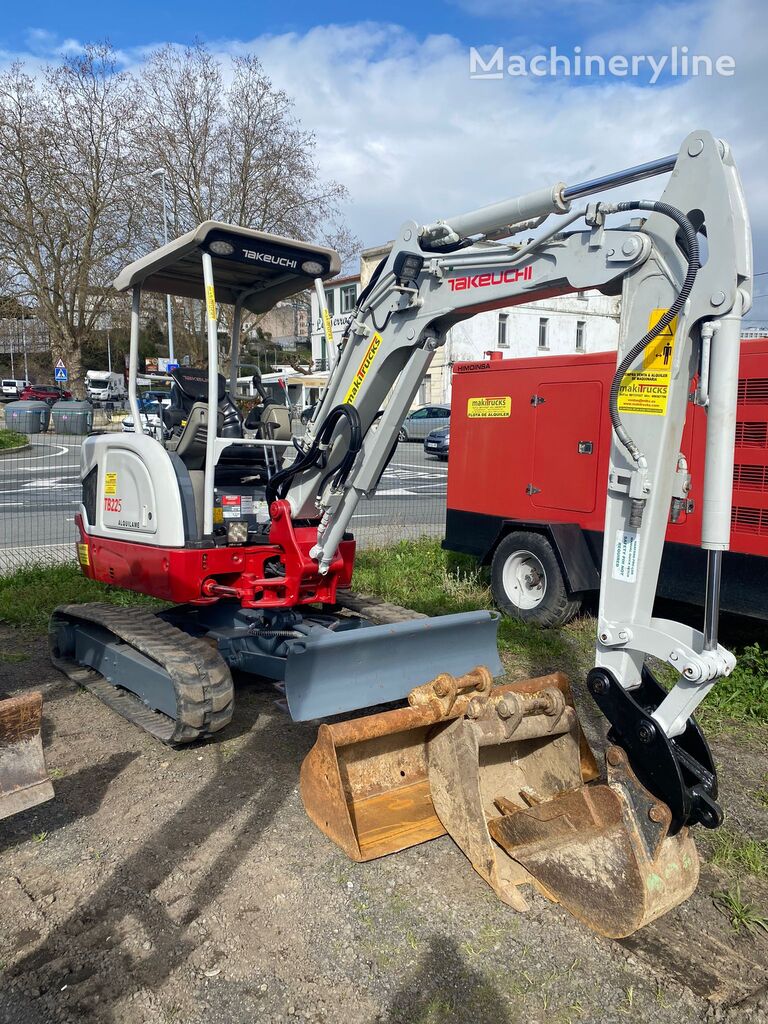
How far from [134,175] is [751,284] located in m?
30.8

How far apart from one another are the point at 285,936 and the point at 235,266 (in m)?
4.07

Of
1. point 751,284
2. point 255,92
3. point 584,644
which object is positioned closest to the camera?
point 751,284

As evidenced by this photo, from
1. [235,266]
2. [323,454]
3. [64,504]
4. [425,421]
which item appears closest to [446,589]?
[323,454]

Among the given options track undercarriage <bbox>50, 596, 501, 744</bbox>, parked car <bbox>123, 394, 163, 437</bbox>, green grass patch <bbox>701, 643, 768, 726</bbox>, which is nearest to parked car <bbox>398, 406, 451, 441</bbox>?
parked car <bbox>123, 394, 163, 437</bbox>

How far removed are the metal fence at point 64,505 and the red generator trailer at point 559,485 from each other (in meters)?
2.82

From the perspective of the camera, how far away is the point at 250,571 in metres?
5.02

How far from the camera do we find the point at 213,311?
468 cm

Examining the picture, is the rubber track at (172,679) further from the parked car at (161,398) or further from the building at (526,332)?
the building at (526,332)

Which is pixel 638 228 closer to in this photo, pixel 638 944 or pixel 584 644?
pixel 638 944

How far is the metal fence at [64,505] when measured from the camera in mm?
10398

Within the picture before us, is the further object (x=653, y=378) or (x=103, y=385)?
(x=103, y=385)

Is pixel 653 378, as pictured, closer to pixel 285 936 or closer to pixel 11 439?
pixel 285 936

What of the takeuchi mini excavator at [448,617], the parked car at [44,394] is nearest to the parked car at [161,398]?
the takeuchi mini excavator at [448,617]

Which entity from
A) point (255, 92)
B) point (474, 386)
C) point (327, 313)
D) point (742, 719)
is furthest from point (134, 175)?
point (742, 719)
